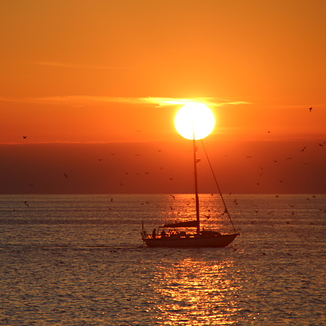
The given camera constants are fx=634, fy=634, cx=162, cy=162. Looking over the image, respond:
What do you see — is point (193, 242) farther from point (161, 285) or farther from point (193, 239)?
point (161, 285)

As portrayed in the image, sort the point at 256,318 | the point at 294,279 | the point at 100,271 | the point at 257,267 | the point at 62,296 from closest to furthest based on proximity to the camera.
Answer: the point at 256,318 < the point at 62,296 < the point at 294,279 < the point at 100,271 < the point at 257,267

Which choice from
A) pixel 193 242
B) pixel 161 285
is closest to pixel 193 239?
pixel 193 242

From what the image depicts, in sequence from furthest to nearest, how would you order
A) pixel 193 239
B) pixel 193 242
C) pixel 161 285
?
pixel 193 242, pixel 193 239, pixel 161 285

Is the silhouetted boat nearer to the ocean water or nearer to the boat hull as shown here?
the boat hull

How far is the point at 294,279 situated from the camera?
66.1 m

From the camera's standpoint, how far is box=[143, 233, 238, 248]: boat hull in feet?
308

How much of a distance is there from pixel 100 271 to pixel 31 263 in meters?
12.5

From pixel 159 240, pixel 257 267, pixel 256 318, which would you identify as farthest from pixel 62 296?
Answer: pixel 159 240

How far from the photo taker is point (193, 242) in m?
94.1

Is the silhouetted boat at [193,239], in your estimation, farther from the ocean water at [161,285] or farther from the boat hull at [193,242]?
the ocean water at [161,285]

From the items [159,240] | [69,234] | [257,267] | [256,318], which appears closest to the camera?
[256,318]

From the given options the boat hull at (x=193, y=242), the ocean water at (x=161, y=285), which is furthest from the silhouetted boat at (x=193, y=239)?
the ocean water at (x=161, y=285)

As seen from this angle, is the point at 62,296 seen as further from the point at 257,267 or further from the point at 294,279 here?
the point at 257,267

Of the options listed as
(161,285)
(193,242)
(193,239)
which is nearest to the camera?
(161,285)
